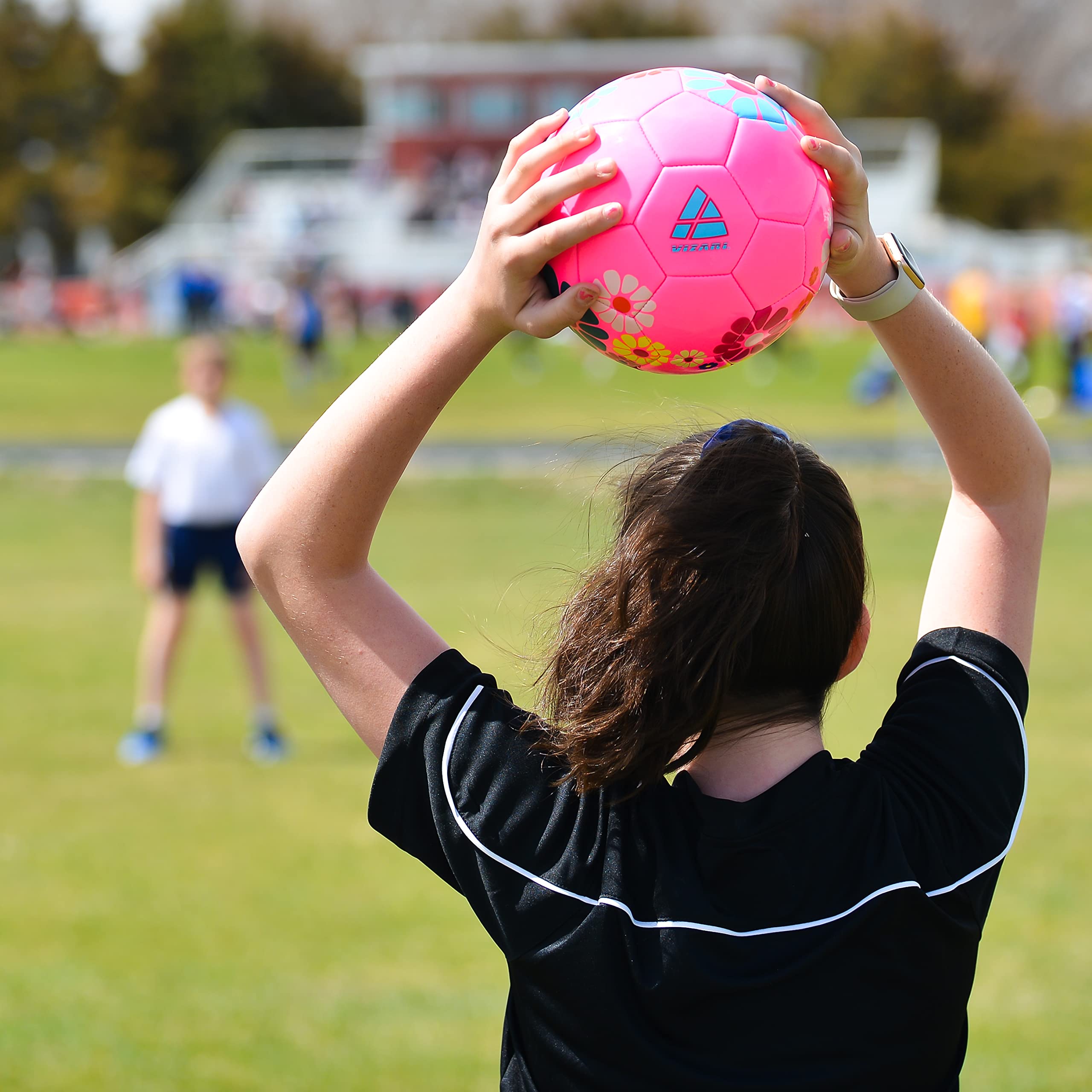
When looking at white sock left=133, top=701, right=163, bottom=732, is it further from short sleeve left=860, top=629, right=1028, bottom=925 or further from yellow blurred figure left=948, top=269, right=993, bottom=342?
yellow blurred figure left=948, top=269, right=993, bottom=342

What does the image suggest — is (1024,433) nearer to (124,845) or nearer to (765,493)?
(765,493)

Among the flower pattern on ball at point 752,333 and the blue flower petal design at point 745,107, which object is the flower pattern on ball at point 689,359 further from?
the blue flower petal design at point 745,107

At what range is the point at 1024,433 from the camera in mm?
1754

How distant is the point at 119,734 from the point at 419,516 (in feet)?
24.4

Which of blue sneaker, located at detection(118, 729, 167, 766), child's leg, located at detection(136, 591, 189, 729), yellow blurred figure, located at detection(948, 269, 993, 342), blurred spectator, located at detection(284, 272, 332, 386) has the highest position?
child's leg, located at detection(136, 591, 189, 729)

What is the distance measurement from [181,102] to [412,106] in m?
12.3

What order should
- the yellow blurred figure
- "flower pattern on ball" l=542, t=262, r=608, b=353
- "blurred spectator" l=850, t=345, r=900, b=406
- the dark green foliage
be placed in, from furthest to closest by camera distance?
the dark green foliage → "blurred spectator" l=850, t=345, r=900, b=406 → the yellow blurred figure → "flower pattern on ball" l=542, t=262, r=608, b=353

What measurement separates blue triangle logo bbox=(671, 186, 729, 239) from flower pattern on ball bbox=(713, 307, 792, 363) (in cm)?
16

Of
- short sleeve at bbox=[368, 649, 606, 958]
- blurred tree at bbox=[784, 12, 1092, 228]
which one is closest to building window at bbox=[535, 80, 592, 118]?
blurred tree at bbox=[784, 12, 1092, 228]

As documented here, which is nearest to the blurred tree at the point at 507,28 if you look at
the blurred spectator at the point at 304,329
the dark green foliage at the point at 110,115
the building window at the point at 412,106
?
the dark green foliage at the point at 110,115

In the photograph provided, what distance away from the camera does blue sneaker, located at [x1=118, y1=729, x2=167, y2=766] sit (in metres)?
7.00

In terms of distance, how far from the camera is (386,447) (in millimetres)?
1538

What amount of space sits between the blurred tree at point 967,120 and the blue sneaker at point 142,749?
5894 cm

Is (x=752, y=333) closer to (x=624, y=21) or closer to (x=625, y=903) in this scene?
(x=625, y=903)
